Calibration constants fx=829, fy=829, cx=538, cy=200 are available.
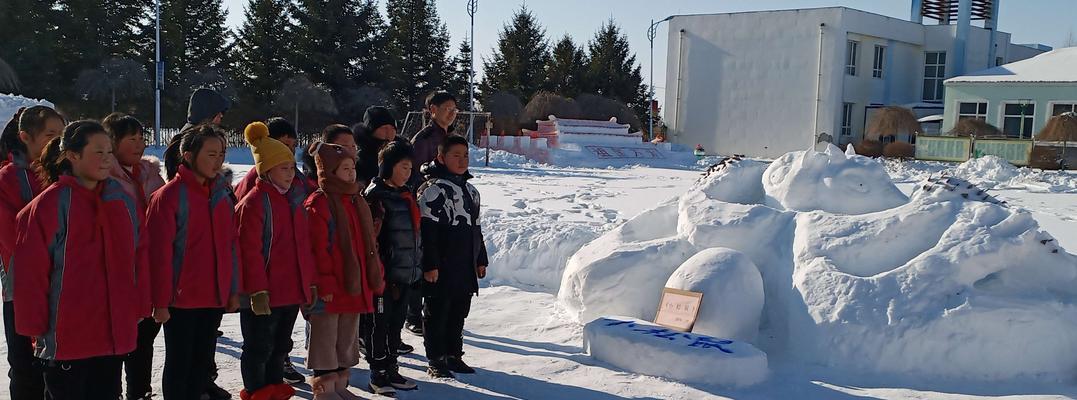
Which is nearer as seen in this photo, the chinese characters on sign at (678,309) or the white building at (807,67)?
the chinese characters on sign at (678,309)

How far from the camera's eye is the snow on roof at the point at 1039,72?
92.4 ft

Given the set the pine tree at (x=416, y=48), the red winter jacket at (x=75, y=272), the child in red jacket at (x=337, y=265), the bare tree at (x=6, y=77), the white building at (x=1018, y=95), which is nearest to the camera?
the red winter jacket at (x=75, y=272)

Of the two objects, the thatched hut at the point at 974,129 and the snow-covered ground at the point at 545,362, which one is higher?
the thatched hut at the point at 974,129

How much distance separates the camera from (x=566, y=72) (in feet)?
146

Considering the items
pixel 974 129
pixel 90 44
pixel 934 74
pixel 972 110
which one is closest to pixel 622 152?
pixel 974 129

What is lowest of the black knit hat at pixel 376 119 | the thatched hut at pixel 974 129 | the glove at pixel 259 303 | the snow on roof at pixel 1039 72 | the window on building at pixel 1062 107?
the glove at pixel 259 303

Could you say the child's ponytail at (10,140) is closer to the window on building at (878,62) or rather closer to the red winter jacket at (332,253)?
the red winter jacket at (332,253)

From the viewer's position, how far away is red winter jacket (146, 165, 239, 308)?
126 inches

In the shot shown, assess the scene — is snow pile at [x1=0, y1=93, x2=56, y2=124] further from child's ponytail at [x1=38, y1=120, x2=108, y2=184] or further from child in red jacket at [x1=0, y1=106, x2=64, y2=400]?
child's ponytail at [x1=38, y1=120, x2=108, y2=184]

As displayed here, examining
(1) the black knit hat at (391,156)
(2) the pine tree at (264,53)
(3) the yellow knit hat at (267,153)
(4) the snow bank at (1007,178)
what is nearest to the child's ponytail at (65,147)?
(3) the yellow knit hat at (267,153)

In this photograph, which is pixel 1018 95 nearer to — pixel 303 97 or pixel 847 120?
pixel 847 120

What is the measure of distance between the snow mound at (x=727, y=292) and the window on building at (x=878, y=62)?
1248 inches

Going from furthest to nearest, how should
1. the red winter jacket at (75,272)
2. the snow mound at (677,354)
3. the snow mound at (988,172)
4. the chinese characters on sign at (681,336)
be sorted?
the snow mound at (988,172) → the chinese characters on sign at (681,336) → the snow mound at (677,354) → the red winter jacket at (75,272)

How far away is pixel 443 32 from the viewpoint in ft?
133
